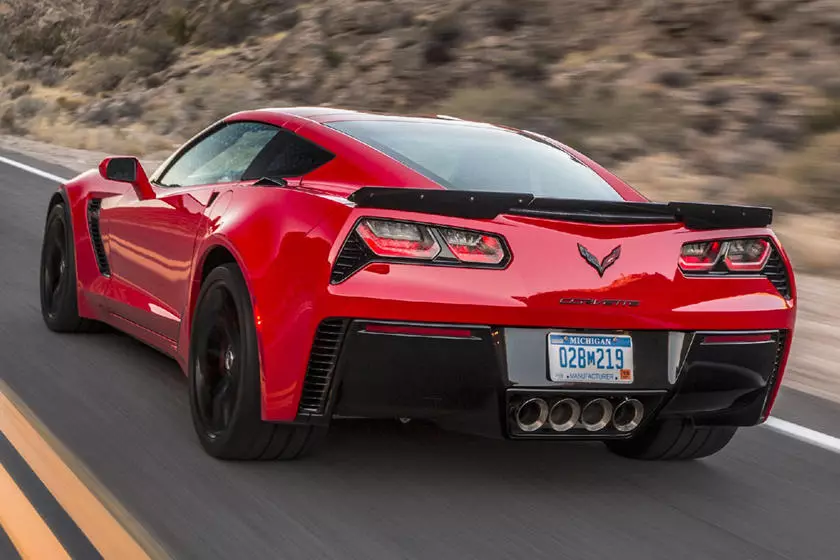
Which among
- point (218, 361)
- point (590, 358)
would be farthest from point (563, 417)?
point (218, 361)

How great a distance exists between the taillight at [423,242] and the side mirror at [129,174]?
230cm

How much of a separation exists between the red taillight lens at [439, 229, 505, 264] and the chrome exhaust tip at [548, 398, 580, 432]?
1.90 ft

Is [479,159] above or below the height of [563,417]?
above

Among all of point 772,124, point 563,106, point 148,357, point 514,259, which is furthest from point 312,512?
point 563,106

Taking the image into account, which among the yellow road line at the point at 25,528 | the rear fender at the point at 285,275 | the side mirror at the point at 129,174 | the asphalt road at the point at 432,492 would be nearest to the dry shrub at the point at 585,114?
the side mirror at the point at 129,174

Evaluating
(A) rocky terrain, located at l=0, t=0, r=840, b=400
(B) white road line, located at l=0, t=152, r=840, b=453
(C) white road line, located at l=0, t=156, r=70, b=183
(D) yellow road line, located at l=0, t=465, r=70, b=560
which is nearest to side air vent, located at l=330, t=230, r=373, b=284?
(D) yellow road line, located at l=0, t=465, r=70, b=560

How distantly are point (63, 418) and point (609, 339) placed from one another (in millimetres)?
2489

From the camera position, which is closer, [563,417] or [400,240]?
[400,240]

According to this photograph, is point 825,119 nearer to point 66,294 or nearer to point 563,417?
point 66,294

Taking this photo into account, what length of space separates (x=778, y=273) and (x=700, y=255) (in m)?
0.41

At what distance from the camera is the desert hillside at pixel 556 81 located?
57.7ft

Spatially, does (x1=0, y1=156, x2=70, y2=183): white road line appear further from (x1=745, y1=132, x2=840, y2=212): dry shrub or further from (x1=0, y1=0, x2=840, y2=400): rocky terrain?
(x1=745, y1=132, x2=840, y2=212): dry shrub

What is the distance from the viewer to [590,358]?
468cm

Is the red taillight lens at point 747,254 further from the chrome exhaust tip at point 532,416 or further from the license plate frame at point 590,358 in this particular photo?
the chrome exhaust tip at point 532,416
